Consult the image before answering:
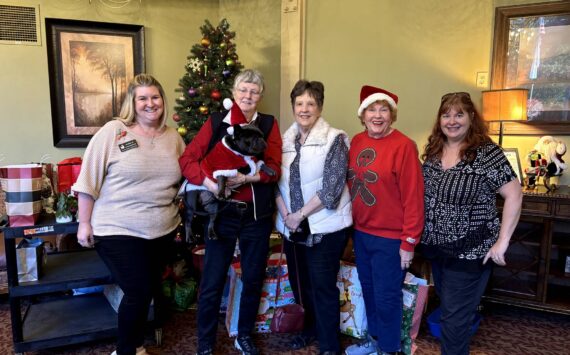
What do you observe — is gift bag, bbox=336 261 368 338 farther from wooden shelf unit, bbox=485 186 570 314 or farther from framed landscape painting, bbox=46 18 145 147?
framed landscape painting, bbox=46 18 145 147

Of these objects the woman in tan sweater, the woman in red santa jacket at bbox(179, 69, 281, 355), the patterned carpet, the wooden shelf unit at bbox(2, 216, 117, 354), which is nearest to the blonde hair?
the woman in tan sweater

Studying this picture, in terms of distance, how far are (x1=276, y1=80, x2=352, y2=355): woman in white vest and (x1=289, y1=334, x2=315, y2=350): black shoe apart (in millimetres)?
210

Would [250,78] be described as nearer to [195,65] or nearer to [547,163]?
[195,65]

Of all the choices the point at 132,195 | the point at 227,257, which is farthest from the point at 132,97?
the point at 227,257

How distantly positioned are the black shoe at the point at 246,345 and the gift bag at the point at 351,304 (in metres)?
0.59

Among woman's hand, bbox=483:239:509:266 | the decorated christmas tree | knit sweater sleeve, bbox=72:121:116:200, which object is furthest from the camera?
the decorated christmas tree

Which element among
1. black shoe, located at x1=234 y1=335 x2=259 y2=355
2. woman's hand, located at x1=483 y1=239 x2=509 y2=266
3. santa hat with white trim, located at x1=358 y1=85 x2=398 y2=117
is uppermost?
santa hat with white trim, located at x1=358 y1=85 x2=398 y2=117

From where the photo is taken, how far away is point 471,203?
5.42ft

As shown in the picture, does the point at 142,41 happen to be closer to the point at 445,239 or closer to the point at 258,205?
the point at 258,205

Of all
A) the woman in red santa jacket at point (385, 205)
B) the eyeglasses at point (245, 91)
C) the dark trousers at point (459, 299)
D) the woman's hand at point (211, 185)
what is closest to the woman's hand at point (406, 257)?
the woman in red santa jacket at point (385, 205)

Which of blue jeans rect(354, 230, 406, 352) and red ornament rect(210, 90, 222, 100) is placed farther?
red ornament rect(210, 90, 222, 100)

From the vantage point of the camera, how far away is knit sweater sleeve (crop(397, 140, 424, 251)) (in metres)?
1.78

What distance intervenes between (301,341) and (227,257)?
76cm

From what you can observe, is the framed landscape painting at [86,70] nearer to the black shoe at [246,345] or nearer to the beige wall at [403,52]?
the beige wall at [403,52]
